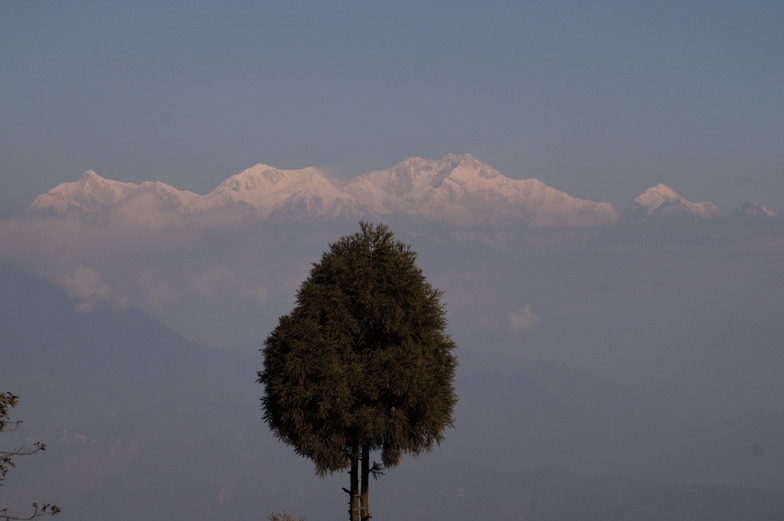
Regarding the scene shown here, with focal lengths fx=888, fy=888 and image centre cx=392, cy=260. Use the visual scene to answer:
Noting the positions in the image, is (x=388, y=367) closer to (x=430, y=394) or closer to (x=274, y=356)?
(x=430, y=394)

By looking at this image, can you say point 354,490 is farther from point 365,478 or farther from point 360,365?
point 360,365

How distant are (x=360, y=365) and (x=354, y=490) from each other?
4.10 m

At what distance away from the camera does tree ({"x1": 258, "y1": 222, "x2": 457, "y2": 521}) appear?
94.0 feet

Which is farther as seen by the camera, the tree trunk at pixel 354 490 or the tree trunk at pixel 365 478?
the tree trunk at pixel 365 478

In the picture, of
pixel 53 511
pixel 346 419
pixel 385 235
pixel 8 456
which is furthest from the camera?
pixel 385 235

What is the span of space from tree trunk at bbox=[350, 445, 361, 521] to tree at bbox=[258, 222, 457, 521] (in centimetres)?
4

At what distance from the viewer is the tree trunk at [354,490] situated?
27938 mm

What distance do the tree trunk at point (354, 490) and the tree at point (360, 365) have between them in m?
0.04

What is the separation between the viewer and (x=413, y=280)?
98.5 feet

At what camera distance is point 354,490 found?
29.0 meters

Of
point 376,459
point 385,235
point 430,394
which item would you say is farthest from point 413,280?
point 376,459

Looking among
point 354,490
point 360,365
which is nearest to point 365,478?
point 354,490

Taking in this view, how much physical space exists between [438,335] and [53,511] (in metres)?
16.7

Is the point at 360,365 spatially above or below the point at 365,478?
above
